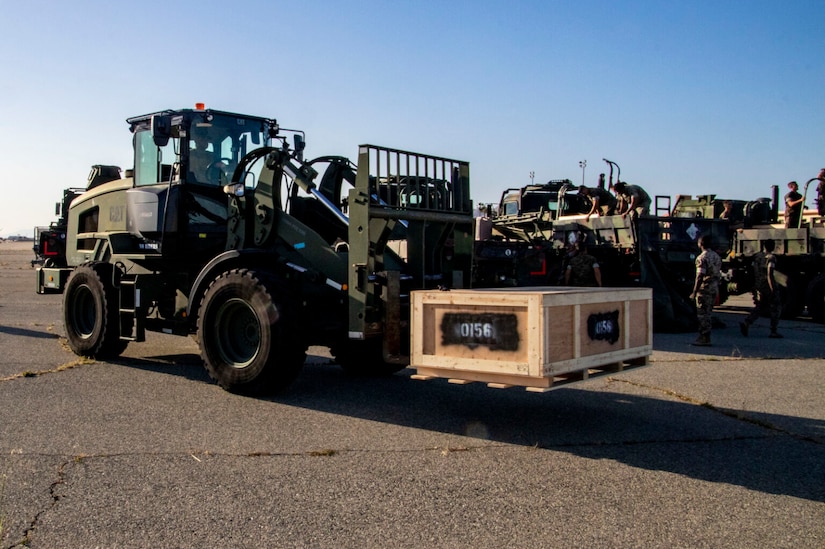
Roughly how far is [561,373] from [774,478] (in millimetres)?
1593

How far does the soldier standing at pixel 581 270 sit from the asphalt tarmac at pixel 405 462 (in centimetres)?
407

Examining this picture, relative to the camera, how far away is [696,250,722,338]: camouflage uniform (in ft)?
39.9

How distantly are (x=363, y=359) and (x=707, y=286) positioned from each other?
246 inches

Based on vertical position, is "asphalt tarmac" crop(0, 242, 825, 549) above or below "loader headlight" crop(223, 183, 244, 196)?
below

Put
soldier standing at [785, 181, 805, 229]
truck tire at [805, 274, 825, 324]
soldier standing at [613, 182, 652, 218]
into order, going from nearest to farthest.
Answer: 1. soldier standing at [613, 182, 652, 218]
2. truck tire at [805, 274, 825, 324]
3. soldier standing at [785, 181, 805, 229]

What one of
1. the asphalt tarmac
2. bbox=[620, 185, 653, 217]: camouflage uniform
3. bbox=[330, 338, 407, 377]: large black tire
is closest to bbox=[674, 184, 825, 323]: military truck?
bbox=[620, 185, 653, 217]: camouflage uniform

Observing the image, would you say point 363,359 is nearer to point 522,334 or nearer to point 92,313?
point 522,334

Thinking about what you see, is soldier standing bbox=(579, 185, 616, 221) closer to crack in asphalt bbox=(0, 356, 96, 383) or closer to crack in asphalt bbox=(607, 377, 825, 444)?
crack in asphalt bbox=(607, 377, 825, 444)

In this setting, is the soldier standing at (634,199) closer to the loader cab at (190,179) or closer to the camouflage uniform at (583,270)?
the camouflage uniform at (583,270)

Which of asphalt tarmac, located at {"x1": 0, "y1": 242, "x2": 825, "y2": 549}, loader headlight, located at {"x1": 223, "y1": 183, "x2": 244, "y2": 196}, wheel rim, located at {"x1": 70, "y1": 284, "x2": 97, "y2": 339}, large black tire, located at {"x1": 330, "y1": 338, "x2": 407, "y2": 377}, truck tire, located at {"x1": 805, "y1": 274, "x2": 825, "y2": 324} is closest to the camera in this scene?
asphalt tarmac, located at {"x1": 0, "y1": 242, "x2": 825, "y2": 549}

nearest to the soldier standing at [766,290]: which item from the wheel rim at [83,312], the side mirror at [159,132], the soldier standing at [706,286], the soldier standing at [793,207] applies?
the soldier standing at [706,286]

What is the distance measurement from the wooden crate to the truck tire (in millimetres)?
11863

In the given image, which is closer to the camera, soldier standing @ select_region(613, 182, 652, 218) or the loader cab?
the loader cab

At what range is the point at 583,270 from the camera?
43.2 feet
